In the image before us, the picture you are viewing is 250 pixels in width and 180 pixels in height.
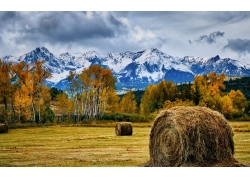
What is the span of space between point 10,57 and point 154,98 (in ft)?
16.6

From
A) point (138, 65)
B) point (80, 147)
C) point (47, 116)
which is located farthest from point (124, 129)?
point (47, 116)

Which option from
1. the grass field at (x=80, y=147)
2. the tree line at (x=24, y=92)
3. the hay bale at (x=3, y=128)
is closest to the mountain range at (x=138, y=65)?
the tree line at (x=24, y=92)

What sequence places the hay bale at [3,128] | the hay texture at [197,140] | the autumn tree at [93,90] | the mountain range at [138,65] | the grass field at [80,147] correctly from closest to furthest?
the hay texture at [197,140]
the grass field at [80,147]
the mountain range at [138,65]
the autumn tree at [93,90]
the hay bale at [3,128]

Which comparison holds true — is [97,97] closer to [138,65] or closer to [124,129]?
[124,129]

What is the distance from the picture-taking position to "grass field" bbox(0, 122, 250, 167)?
9.41 metres

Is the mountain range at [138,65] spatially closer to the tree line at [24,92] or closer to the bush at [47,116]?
the tree line at [24,92]

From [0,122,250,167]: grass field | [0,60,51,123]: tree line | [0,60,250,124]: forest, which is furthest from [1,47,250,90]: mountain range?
[0,122,250,167]: grass field

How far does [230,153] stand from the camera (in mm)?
8352

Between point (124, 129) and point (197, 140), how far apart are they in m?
6.63

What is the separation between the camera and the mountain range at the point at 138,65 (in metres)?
12.7

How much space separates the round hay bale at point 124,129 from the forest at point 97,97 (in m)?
0.34

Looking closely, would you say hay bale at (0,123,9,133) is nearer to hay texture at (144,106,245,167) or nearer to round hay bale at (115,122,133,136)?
round hay bale at (115,122,133,136)

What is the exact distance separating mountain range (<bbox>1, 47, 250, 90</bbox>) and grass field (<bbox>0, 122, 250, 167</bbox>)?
1712 millimetres

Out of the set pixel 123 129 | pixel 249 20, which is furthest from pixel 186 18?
pixel 123 129
